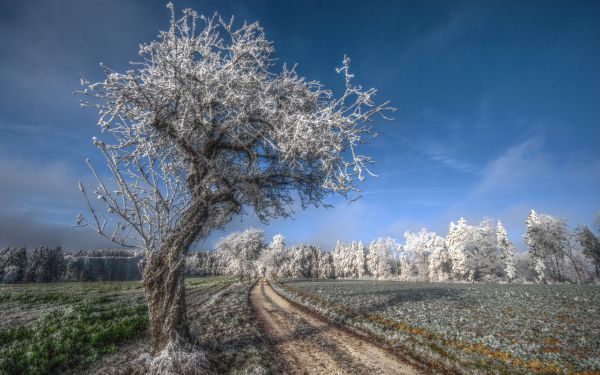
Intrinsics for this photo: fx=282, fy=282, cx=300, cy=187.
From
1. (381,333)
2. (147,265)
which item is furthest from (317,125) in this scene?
(381,333)

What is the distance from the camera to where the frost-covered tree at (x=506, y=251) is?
72.4m

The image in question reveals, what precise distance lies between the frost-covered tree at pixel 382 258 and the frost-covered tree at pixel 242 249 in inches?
3405

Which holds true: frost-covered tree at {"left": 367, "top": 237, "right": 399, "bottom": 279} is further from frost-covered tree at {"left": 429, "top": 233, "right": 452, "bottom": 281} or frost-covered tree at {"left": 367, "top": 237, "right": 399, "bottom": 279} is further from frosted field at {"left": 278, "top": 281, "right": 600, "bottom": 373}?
frosted field at {"left": 278, "top": 281, "right": 600, "bottom": 373}

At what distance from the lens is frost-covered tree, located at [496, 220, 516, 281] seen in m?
72.4

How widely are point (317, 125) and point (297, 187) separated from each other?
12.4 feet

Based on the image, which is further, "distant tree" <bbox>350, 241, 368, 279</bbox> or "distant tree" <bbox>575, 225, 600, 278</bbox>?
"distant tree" <bbox>350, 241, 368, 279</bbox>

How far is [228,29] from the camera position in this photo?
8375 millimetres

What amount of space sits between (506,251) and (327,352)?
275ft

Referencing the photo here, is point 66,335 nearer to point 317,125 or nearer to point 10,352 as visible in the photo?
point 10,352

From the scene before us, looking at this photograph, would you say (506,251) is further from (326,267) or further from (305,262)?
Answer: (305,262)

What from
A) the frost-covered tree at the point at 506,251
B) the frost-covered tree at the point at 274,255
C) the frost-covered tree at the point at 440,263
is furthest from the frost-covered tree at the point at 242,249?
the frost-covered tree at the point at 440,263

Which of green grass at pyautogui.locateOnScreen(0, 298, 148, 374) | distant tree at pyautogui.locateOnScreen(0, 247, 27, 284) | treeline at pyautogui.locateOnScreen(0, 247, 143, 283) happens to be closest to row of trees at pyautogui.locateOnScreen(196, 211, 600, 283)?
green grass at pyautogui.locateOnScreen(0, 298, 148, 374)

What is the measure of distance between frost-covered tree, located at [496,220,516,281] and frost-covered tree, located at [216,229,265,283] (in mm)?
63763

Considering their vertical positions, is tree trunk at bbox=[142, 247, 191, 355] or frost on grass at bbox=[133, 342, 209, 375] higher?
tree trunk at bbox=[142, 247, 191, 355]
